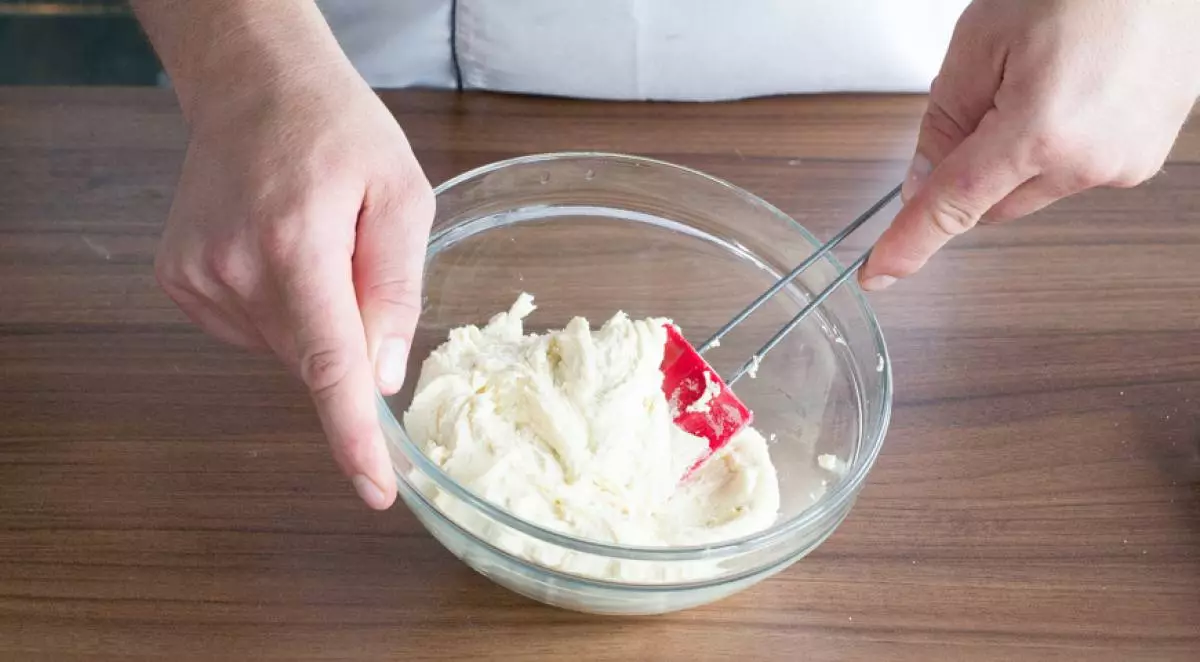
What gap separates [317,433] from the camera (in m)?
0.94

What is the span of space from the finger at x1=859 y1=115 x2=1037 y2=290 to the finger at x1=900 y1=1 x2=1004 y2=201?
0.17 ft

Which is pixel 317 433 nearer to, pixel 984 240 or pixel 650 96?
pixel 650 96

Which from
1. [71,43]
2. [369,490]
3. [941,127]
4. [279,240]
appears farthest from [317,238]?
[71,43]

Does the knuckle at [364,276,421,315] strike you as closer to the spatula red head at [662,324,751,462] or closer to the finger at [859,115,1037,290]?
the spatula red head at [662,324,751,462]

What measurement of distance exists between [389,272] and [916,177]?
46cm

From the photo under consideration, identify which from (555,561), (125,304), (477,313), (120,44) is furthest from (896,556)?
(120,44)

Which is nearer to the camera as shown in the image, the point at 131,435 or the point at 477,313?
the point at 131,435

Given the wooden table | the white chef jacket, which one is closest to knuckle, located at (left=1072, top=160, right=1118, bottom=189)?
the wooden table

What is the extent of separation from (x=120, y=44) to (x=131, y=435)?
1322 millimetres

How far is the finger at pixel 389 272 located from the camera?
731 millimetres

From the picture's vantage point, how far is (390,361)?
74cm

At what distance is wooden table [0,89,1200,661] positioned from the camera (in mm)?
827

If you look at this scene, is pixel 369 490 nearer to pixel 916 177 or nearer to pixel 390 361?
pixel 390 361

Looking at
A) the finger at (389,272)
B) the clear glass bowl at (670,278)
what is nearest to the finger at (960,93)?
the clear glass bowl at (670,278)
